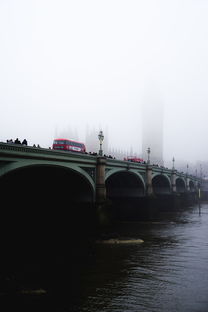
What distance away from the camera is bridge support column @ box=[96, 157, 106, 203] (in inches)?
1330

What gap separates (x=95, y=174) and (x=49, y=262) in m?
14.6

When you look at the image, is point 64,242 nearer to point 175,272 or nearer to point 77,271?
point 77,271

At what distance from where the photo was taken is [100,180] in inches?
1353

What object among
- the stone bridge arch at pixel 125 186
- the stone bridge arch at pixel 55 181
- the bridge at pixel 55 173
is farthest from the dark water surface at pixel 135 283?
the stone bridge arch at pixel 125 186

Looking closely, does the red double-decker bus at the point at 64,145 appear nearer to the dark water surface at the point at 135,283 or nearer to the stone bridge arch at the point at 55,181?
the stone bridge arch at the point at 55,181

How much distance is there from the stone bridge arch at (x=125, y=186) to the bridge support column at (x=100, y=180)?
586 inches

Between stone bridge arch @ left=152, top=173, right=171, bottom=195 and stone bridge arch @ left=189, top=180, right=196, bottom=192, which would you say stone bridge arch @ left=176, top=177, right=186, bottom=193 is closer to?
stone bridge arch @ left=189, top=180, right=196, bottom=192

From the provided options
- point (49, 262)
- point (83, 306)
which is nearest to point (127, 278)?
point (83, 306)

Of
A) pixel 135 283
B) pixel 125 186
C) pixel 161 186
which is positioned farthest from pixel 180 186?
pixel 135 283

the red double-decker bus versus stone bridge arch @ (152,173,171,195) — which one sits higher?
the red double-decker bus

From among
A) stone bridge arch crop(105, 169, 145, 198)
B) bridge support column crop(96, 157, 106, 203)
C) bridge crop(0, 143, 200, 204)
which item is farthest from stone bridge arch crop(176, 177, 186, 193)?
bridge support column crop(96, 157, 106, 203)

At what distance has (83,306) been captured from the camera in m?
13.4

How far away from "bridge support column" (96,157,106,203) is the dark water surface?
25.0 ft

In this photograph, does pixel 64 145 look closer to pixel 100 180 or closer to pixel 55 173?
pixel 55 173
